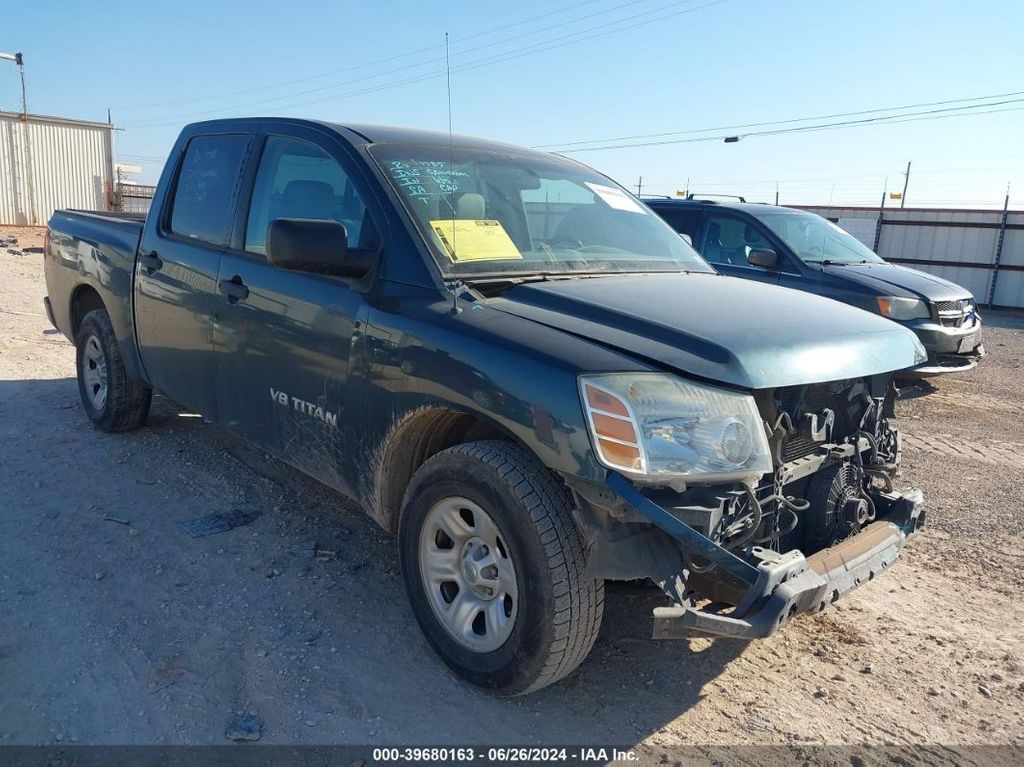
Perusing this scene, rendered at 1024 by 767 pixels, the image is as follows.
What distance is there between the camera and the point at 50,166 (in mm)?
27250

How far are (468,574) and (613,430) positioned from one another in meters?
0.85

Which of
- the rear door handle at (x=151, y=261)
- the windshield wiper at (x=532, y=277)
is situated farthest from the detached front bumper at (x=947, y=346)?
the rear door handle at (x=151, y=261)

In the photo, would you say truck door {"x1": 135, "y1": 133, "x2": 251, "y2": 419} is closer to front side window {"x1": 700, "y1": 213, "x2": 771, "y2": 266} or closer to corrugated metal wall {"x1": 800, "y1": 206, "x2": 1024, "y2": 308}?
front side window {"x1": 700, "y1": 213, "x2": 771, "y2": 266}

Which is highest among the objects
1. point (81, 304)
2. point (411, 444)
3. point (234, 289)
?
point (234, 289)

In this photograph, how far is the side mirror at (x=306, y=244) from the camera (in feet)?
9.81

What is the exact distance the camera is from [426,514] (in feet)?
9.74

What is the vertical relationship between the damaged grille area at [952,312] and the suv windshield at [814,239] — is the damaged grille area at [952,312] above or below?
below

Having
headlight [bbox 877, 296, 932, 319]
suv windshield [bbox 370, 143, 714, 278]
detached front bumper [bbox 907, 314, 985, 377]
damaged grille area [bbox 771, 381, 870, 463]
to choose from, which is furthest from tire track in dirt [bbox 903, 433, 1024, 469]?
damaged grille area [bbox 771, 381, 870, 463]

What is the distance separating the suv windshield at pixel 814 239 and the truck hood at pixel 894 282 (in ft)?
0.73

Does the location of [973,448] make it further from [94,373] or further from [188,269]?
[94,373]

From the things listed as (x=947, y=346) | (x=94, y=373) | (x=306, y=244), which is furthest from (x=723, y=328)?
(x=947, y=346)

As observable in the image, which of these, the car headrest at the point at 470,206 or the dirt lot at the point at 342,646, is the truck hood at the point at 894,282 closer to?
the dirt lot at the point at 342,646

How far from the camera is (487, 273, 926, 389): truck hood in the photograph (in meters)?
2.56

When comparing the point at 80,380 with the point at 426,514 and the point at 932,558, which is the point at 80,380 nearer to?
the point at 426,514
